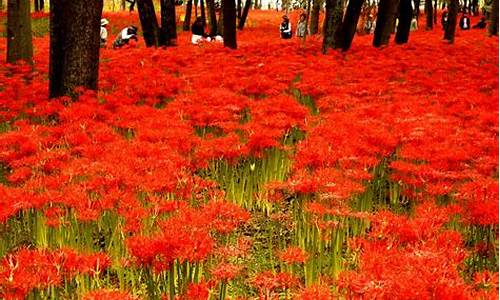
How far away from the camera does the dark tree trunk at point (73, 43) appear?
8.97 m

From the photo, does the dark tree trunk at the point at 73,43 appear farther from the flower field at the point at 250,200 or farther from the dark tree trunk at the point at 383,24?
the dark tree trunk at the point at 383,24

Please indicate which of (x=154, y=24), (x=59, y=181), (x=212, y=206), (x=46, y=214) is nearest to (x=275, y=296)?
(x=212, y=206)

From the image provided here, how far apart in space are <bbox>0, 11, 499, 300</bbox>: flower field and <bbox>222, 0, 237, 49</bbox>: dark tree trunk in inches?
359

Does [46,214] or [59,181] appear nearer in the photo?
[46,214]

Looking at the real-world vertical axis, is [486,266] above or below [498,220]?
below

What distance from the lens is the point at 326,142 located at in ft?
19.3

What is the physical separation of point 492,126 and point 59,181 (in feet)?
17.4

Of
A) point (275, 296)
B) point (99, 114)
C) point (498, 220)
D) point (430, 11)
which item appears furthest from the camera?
point (430, 11)

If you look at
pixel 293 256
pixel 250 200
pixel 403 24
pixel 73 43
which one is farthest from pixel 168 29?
pixel 293 256

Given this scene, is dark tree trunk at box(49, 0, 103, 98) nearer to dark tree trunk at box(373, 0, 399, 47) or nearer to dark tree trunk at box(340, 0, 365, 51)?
dark tree trunk at box(340, 0, 365, 51)

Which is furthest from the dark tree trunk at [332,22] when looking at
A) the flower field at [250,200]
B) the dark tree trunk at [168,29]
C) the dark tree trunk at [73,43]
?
the dark tree trunk at [73,43]

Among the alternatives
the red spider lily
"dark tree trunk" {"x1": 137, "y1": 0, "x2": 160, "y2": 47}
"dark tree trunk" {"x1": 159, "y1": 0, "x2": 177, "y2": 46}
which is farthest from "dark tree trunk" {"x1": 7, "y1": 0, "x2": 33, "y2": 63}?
the red spider lily

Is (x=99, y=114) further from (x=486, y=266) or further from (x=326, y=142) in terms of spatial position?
(x=486, y=266)

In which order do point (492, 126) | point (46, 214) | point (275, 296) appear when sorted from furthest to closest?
point (492, 126) → point (46, 214) → point (275, 296)
